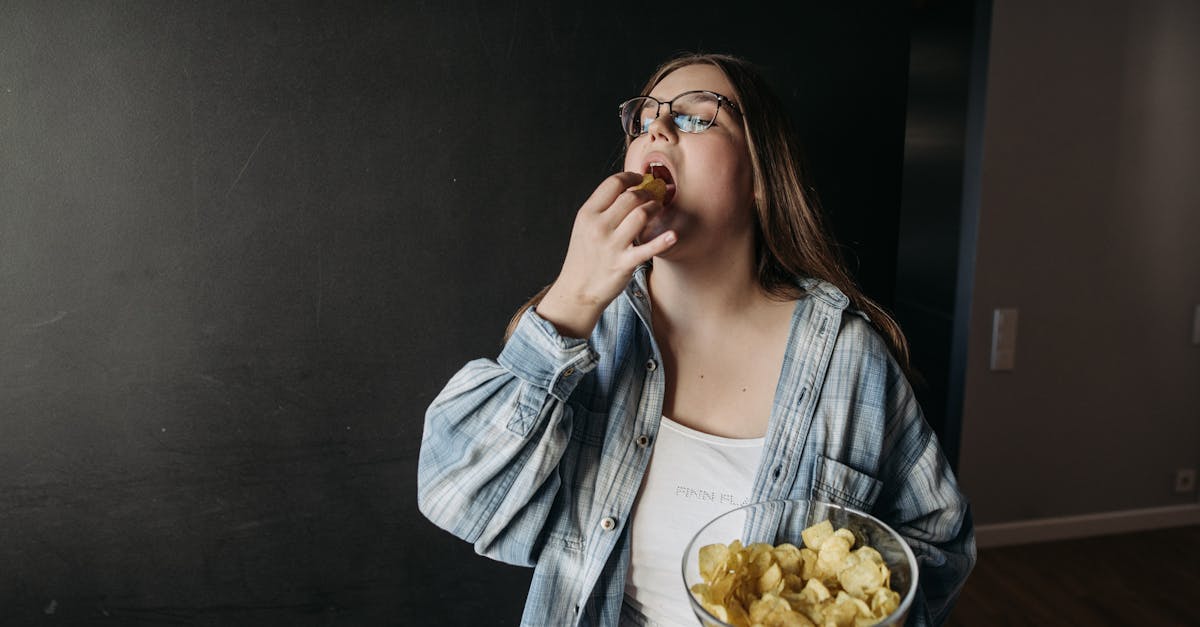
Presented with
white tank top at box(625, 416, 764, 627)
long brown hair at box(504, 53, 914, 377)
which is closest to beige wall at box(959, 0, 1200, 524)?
long brown hair at box(504, 53, 914, 377)

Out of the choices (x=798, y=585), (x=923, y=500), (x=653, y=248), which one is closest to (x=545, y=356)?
(x=653, y=248)

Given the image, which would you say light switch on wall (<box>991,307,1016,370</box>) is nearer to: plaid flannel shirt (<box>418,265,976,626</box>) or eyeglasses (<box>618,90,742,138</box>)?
plaid flannel shirt (<box>418,265,976,626</box>)

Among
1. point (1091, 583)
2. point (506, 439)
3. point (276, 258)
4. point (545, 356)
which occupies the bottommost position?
point (1091, 583)

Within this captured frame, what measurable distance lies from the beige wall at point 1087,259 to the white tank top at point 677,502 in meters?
2.23

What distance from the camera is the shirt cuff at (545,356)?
947mm

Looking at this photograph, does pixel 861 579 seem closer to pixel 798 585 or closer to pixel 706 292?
pixel 798 585

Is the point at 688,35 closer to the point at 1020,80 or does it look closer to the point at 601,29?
the point at 601,29

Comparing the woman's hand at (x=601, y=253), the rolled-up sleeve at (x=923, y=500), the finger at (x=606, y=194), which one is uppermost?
the finger at (x=606, y=194)

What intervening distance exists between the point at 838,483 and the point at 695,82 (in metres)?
0.64

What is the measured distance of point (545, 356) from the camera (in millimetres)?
954

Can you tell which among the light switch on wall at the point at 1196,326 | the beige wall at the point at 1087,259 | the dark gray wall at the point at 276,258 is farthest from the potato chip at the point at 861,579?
the light switch on wall at the point at 1196,326

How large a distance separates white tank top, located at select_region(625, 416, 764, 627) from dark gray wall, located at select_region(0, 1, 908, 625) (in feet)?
1.58

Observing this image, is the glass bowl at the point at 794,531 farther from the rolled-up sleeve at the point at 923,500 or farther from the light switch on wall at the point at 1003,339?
the light switch on wall at the point at 1003,339

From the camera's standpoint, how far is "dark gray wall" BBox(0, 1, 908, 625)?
123 centimetres
